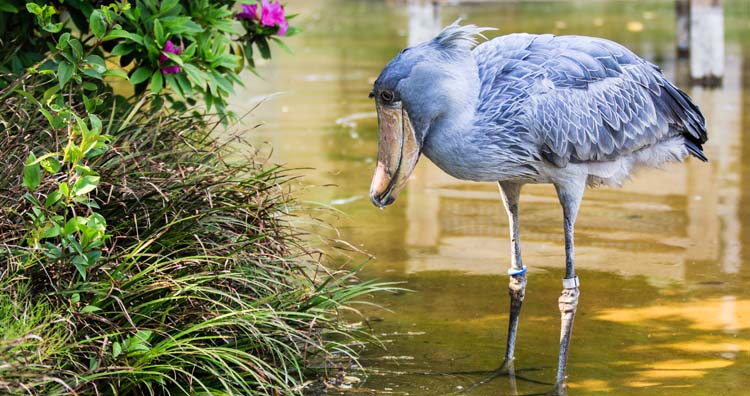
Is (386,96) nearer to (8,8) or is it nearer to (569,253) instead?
(569,253)

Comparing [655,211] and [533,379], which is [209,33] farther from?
[655,211]

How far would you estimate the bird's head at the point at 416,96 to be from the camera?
195 inches

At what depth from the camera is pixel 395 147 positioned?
5.01m

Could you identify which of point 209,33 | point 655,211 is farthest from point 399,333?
point 655,211

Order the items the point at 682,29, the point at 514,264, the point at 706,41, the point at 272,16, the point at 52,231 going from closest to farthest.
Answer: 1. the point at 52,231
2. the point at 514,264
3. the point at 272,16
4. the point at 706,41
5. the point at 682,29

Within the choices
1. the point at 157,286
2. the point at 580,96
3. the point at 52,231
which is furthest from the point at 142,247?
the point at 580,96

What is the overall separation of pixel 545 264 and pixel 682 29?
8.92 metres

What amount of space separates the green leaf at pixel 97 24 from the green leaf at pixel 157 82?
1.86ft

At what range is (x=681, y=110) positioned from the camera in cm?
596

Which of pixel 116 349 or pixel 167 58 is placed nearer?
pixel 116 349

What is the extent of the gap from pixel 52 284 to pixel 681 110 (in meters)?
3.19

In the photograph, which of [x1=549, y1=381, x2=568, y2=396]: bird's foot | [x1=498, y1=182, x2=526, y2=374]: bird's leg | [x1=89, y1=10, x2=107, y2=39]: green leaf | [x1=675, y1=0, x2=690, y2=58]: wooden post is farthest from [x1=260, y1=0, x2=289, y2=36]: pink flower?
[x1=675, y1=0, x2=690, y2=58]: wooden post

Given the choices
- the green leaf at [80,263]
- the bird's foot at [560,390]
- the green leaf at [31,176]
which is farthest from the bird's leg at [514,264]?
the green leaf at [31,176]

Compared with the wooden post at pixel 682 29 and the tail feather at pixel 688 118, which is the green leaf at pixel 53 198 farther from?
the wooden post at pixel 682 29
